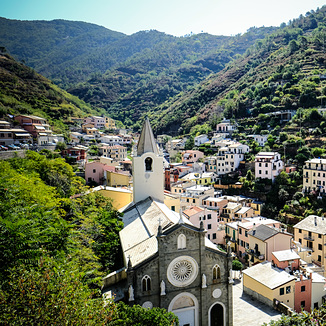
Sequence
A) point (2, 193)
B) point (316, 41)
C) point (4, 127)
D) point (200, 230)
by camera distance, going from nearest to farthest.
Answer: point (200, 230) → point (2, 193) → point (4, 127) → point (316, 41)

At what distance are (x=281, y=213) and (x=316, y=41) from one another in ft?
369

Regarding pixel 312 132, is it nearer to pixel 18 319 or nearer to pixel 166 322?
pixel 166 322

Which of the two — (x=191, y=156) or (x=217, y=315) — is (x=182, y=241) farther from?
(x=191, y=156)

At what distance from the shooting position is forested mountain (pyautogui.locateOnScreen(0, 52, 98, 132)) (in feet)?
294

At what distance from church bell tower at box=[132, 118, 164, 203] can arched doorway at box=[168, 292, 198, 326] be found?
15671 millimetres

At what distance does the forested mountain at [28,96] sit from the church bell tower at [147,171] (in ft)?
189

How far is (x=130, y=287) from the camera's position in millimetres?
19281

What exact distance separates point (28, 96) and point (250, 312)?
101909mm

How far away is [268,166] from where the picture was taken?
2724 inches

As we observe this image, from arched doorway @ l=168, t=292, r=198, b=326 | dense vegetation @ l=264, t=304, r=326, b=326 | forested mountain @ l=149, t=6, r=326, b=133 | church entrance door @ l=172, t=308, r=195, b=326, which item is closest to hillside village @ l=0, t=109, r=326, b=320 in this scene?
arched doorway @ l=168, t=292, r=198, b=326

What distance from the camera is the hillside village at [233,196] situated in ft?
100

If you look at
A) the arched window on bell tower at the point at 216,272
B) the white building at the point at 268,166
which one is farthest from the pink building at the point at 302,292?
the white building at the point at 268,166

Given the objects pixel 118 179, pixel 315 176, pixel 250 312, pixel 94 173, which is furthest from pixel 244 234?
pixel 94 173

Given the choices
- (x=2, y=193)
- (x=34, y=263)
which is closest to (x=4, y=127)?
(x=2, y=193)
